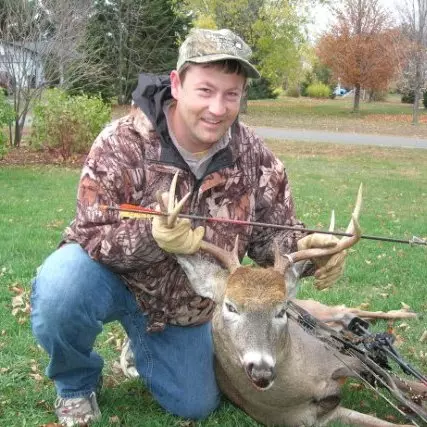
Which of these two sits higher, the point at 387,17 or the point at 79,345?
the point at 387,17

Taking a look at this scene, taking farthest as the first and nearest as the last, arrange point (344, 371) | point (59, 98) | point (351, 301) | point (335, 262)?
point (59, 98)
point (351, 301)
point (344, 371)
point (335, 262)

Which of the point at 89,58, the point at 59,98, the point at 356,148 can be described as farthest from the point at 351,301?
the point at 89,58

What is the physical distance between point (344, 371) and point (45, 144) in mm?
13186

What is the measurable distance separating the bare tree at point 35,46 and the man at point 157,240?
46.2 ft

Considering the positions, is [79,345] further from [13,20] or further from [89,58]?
[89,58]

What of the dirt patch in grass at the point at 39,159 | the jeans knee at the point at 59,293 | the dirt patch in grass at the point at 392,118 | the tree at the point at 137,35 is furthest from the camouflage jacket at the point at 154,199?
the tree at the point at 137,35

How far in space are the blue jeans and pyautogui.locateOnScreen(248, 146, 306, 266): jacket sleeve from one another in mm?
528

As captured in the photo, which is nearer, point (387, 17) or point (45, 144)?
point (45, 144)

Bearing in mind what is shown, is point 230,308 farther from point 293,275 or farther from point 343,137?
point 343,137

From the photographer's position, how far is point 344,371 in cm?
365

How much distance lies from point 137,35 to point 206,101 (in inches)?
1238

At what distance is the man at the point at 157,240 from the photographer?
3.35m

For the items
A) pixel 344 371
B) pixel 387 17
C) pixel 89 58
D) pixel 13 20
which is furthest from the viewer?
pixel 387 17

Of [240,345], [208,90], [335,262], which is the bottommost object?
[240,345]
